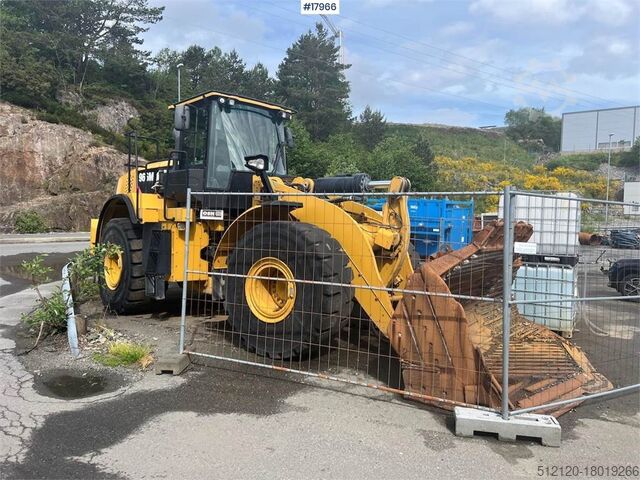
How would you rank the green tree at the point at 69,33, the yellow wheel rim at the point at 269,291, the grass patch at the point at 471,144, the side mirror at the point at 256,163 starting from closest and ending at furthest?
the yellow wheel rim at the point at 269,291 < the side mirror at the point at 256,163 < the green tree at the point at 69,33 < the grass patch at the point at 471,144

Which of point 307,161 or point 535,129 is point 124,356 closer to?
point 307,161

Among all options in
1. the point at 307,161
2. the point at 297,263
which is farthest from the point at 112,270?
the point at 307,161

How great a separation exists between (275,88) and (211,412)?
2134 inches

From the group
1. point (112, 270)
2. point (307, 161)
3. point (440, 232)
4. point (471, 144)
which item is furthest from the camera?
point (471, 144)

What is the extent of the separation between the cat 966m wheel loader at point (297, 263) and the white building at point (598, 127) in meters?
92.7

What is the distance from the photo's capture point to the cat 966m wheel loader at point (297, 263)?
175 inches

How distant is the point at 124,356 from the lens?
562cm

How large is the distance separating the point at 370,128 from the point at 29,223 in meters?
36.9

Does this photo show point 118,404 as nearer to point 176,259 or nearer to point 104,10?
point 176,259

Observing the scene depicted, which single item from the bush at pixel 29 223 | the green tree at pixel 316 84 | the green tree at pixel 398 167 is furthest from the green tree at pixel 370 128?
the bush at pixel 29 223

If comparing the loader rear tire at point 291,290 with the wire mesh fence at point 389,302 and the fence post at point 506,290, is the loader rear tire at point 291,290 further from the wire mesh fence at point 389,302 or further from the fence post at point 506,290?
the fence post at point 506,290

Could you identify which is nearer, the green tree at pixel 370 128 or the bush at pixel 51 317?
the bush at pixel 51 317

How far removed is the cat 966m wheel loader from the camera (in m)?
4.46

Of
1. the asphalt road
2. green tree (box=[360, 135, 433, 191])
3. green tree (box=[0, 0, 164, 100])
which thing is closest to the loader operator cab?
the asphalt road
